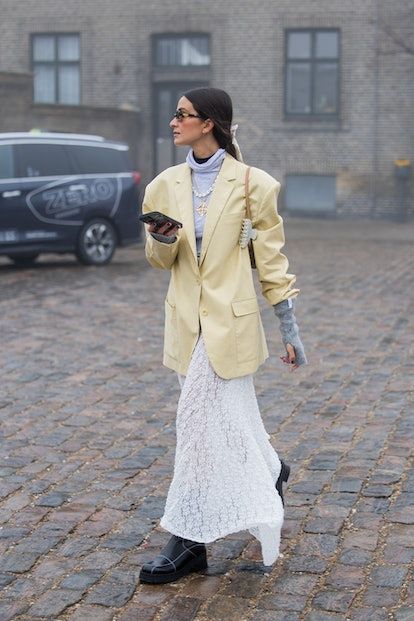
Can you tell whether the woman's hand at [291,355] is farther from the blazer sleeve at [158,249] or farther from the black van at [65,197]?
the black van at [65,197]

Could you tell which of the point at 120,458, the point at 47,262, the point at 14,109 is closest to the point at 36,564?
the point at 120,458

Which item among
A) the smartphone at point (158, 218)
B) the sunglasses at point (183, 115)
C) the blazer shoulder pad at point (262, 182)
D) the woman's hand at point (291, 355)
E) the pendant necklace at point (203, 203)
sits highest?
the sunglasses at point (183, 115)

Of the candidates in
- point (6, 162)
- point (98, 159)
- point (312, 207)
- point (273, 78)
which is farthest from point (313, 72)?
point (6, 162)

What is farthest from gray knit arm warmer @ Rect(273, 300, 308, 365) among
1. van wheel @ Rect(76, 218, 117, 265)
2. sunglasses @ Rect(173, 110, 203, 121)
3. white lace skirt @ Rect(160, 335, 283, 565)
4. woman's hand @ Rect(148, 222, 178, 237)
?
van wheel @ Rect(76, 218, 117, 265)

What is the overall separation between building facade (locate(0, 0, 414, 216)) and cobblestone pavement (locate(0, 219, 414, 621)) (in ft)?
58.2

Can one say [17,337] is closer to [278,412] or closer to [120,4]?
[278,412]

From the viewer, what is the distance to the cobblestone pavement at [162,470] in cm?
462

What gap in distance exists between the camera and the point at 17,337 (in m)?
11.0

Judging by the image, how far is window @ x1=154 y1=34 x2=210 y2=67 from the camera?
31250mm

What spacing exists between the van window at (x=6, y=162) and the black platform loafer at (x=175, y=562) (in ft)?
39.4

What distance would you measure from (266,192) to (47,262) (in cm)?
1353

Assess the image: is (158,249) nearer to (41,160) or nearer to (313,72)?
(41,160)

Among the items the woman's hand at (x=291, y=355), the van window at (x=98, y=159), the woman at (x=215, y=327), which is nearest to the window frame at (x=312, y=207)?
the van window at (x=98, y=159)

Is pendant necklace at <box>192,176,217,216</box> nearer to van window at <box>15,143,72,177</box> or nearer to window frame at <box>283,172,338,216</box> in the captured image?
van window at <box>15,143,72,177</box>
